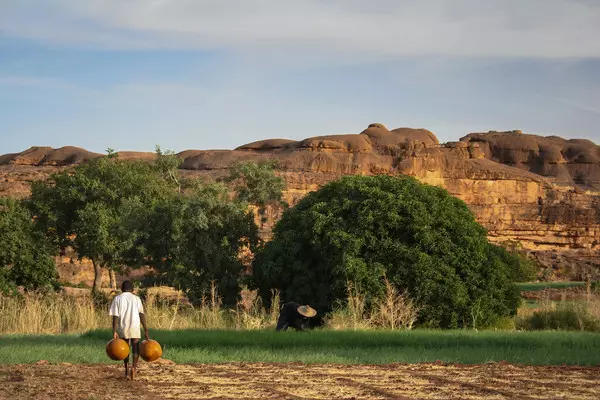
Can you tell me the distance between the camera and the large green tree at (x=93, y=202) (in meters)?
34.9

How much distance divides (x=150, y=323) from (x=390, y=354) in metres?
7.28

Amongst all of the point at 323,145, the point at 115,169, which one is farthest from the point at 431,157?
the point at 115,169

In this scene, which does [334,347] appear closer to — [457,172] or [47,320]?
[47,320]

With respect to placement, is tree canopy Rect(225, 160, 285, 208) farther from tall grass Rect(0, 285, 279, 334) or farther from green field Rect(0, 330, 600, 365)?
green field Rect(0, 330, 600, 365)

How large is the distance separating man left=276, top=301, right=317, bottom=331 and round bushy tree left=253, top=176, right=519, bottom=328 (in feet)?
5.16

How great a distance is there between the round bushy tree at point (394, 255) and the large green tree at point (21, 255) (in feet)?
33.5

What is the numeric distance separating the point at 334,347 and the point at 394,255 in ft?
19.9

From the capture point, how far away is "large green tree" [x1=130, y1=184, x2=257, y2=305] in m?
25.8

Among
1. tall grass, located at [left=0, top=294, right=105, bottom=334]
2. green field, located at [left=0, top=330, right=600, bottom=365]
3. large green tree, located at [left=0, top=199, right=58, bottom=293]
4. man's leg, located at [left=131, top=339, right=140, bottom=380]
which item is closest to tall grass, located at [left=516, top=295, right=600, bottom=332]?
green field, located at [left=0, top=330, right=600, bottom=365]

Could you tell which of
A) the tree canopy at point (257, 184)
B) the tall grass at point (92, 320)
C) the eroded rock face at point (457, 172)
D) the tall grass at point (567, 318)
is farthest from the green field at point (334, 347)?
the eroded rock face at point (457, 172)

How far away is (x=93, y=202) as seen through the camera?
3591 centimetres

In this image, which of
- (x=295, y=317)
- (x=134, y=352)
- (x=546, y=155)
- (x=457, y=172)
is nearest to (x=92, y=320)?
(x=295, y=317)

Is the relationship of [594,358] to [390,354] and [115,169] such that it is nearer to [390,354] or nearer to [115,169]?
[390,354]

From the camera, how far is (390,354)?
1383 cm
